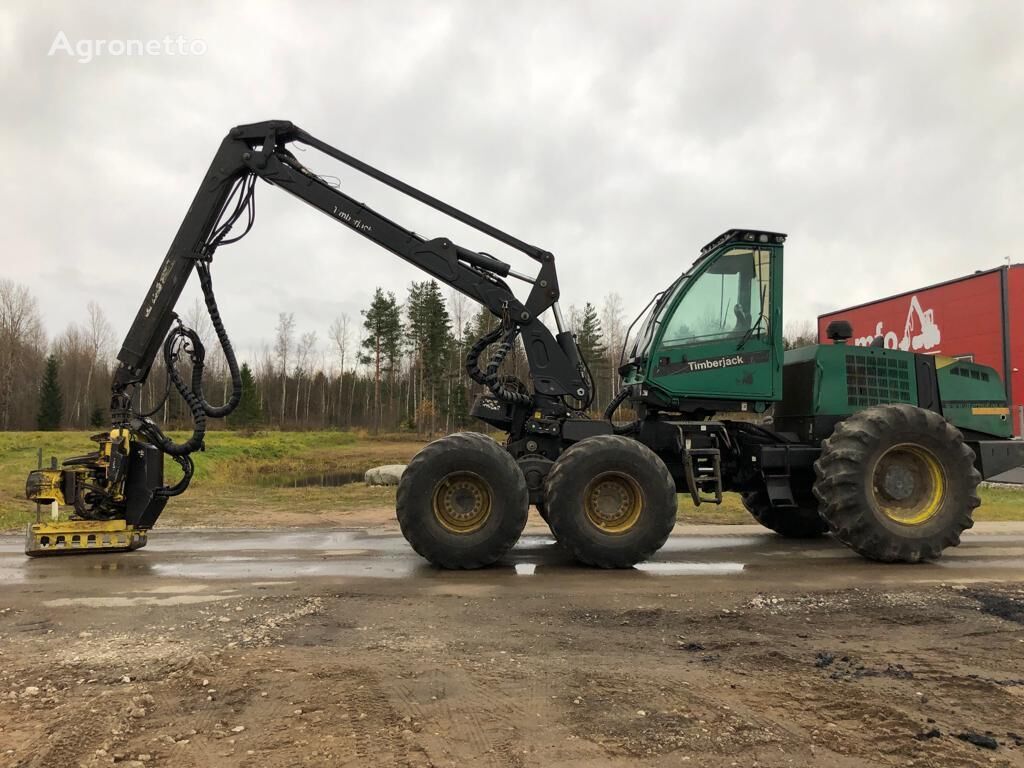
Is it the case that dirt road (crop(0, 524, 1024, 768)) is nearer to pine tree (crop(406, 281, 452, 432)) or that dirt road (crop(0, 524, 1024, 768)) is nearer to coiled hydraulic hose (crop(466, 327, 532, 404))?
coiled hydraulic hose (crop(466, 327, 532, 404))

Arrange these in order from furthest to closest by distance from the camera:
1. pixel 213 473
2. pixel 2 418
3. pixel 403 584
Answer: pixel 2 418 < pixel 213 473 < pixel 403 584

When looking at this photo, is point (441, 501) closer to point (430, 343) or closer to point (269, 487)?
point (269, 487)

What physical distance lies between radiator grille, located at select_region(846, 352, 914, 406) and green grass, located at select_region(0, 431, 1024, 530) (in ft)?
12.1

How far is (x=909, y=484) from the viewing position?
7.78m

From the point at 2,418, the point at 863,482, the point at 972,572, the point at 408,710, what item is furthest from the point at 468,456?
the point at 2,418

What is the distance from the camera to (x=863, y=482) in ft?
24.3

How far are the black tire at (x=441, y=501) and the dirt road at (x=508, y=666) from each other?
0.25 metres

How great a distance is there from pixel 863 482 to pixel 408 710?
5.94m

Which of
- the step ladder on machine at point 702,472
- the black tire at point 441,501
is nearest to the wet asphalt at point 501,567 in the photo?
the black tire at point 441,501

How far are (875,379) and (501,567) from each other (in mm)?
5320

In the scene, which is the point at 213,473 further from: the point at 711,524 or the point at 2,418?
the point at 2,418

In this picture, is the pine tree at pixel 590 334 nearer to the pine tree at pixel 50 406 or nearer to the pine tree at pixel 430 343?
the pine tree at pixel 430 343

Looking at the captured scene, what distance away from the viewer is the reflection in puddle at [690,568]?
7.02 m

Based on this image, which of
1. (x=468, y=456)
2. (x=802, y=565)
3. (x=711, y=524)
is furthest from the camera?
(x=711, y=524)
